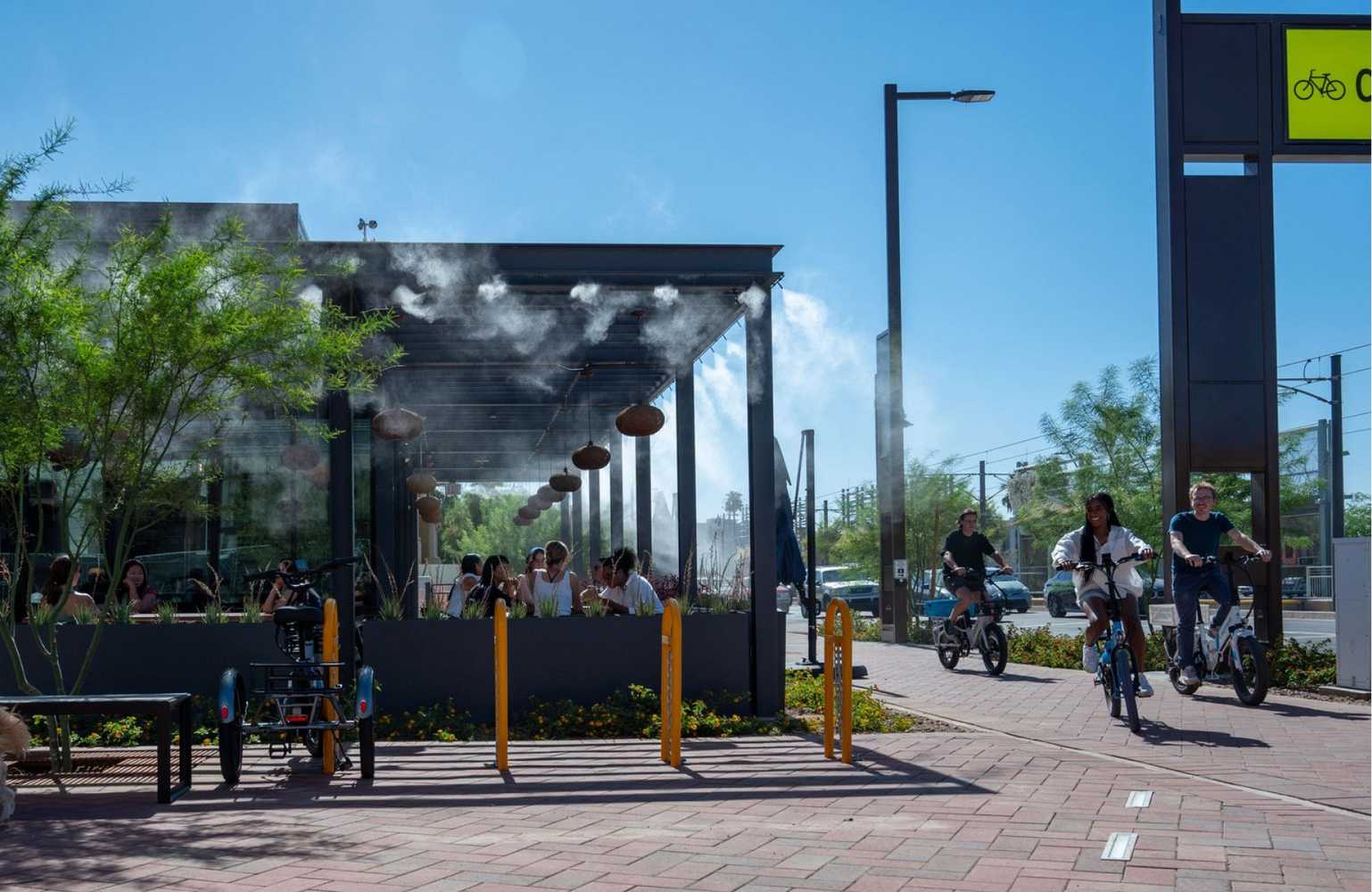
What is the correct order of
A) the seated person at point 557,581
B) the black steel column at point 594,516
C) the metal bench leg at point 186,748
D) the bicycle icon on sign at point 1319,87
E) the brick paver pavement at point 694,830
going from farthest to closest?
the black steel column at point 594,516 → the bicycle icon on sign at point 1319,87 → the seated person at point 557,581 → the metal bench leg at point 186,748 → the brick paver pavement at point 694,830

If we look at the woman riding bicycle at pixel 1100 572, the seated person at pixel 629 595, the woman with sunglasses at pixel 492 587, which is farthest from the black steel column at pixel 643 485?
the woman riding bicycle at pixel 1100 572

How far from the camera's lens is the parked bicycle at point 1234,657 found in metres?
10.4

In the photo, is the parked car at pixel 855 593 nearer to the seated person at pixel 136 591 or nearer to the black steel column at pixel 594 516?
the black steel column at pixel 594 516

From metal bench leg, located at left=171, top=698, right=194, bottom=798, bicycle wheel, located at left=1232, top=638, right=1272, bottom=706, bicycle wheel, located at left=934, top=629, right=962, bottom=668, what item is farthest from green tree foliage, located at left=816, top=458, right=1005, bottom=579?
metal bench leg, located at left=171, top=698, right=194, bottom=798

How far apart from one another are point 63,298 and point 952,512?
46710 millimetres

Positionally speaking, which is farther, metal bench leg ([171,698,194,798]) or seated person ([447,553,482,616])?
seated person ([447,553,482,616])

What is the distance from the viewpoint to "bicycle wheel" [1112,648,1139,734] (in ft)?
29.6

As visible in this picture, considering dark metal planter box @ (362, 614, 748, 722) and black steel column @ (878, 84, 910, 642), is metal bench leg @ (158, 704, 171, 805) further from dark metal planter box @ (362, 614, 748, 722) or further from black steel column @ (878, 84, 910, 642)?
black steel column @ (878, 84, 910, 642)

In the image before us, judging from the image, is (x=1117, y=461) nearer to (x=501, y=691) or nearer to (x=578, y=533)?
(x=578, y=533)

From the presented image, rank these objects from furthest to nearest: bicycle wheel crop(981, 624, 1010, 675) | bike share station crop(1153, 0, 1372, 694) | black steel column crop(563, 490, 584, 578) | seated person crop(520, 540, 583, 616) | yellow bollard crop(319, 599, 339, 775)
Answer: black steel column crop(563, 490, 584, 578), bicycle wheel crop(981, 624, 1010, 675), bike share station crop(1153, 0, 1372, 694), seated person crop(520, 540, 583, 616), yellow bollard crop(319, 599, 339, 775)

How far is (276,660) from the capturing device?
386 inches

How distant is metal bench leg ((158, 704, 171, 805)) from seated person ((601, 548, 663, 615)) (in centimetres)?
423

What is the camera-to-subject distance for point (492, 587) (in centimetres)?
1110

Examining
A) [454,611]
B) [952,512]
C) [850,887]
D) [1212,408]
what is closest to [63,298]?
[454,611]
